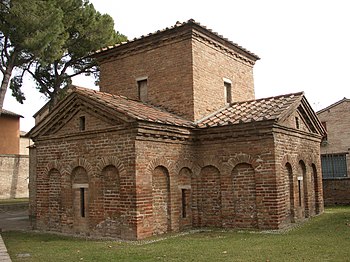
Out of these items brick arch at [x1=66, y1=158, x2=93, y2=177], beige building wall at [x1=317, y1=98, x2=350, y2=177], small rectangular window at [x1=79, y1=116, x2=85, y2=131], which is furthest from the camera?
beige building wall at [x1=317, y1=98, x2=350, y2=177]

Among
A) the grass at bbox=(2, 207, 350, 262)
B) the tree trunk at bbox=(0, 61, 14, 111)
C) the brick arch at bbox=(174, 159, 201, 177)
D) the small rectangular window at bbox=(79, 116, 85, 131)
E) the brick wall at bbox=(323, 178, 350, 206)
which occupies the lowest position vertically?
the grass at bbox=(2, 207, 350, 262)

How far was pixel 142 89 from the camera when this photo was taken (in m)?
14.7

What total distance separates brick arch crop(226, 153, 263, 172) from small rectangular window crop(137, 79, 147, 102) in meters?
4.54

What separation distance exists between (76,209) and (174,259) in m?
5.38

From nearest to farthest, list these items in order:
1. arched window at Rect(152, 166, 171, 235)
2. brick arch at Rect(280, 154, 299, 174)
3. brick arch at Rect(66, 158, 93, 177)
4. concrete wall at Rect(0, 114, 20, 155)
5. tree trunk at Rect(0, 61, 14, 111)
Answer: arched window at Rect(152, 166, 171, 235) → brick arch at Rect(66, 158, 93, 177) → brick arch at Rect(280, 154, 299, 174) → tree trunk at Rect(0, 61, 14, 111) → concrete wall at Rect(0, 114, 20, 155)

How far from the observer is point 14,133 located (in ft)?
114

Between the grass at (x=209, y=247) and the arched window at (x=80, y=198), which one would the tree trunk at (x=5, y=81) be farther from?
the grass at (x=209, y=247)

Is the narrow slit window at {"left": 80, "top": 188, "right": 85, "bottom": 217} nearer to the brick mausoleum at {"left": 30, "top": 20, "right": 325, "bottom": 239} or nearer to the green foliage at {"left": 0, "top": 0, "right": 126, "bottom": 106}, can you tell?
the brick mausoleum at {"left": 30, "top": 20, "right": 325, "bottom": 239}

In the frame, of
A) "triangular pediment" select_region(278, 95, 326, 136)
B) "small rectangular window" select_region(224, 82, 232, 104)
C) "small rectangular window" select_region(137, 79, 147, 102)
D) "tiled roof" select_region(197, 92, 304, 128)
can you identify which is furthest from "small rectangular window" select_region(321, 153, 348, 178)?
"small rectangular window" select_region(137, 79, 147, 102)

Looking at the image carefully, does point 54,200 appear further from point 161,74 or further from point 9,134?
point 9,134

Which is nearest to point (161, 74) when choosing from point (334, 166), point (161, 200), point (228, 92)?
point (228, 92)

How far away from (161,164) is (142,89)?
4.50 m

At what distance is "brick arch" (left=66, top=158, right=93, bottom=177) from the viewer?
450 inches

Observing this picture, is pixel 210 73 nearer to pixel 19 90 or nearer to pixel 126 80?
pixel 126 80
